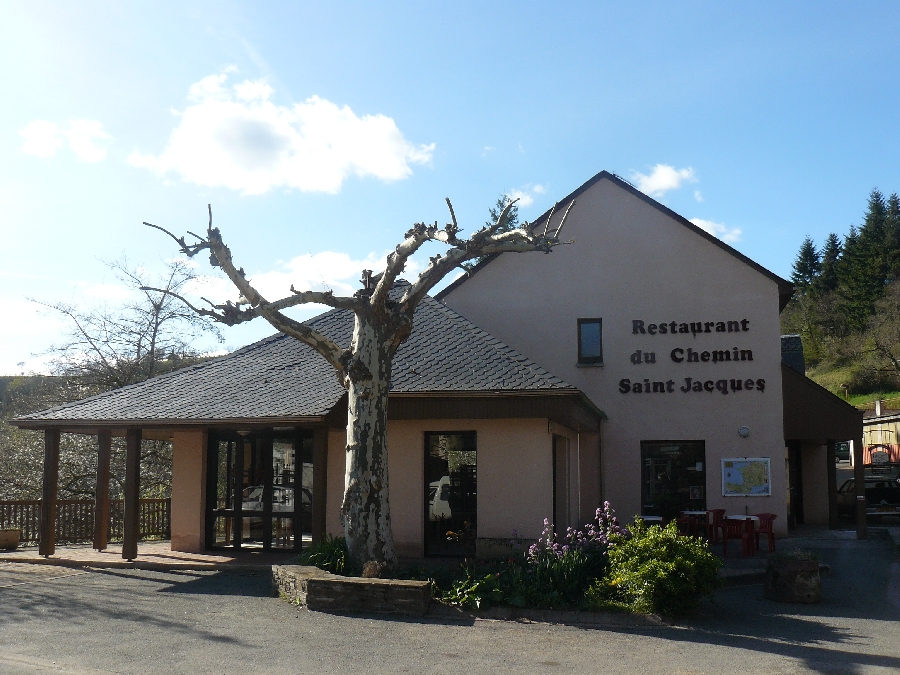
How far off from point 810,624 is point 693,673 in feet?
9.73

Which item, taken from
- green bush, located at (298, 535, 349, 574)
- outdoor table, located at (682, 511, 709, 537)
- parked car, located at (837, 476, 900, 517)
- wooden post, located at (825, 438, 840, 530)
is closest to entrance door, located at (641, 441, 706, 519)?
outdoor table, located at (682, 511, 709, 537)

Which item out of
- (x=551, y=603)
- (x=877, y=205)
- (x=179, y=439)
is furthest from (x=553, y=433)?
(x=877, y=205)

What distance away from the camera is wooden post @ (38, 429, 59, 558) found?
15.1m

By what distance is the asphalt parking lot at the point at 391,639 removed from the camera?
7.46 m

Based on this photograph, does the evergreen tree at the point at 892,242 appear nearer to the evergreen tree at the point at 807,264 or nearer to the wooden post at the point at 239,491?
the evergreen tree at the point at 807,264

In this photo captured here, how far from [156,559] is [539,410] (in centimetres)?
732

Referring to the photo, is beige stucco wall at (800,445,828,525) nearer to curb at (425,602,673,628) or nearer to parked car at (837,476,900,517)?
parked car at (837,476,900,517)

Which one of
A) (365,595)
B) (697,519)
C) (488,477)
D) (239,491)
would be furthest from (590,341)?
(365,595)

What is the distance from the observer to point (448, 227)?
11117 millimetres

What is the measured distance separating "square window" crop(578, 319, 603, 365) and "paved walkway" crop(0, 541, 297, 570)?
8.41m

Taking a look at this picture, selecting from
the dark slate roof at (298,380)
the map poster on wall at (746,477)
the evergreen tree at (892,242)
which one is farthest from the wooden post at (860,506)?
the evergreen tree at (892,242)

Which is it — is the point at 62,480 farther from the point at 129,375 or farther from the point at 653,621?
the point at 653,621

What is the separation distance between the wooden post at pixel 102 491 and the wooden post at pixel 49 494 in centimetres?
77

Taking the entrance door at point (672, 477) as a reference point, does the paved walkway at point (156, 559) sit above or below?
below
